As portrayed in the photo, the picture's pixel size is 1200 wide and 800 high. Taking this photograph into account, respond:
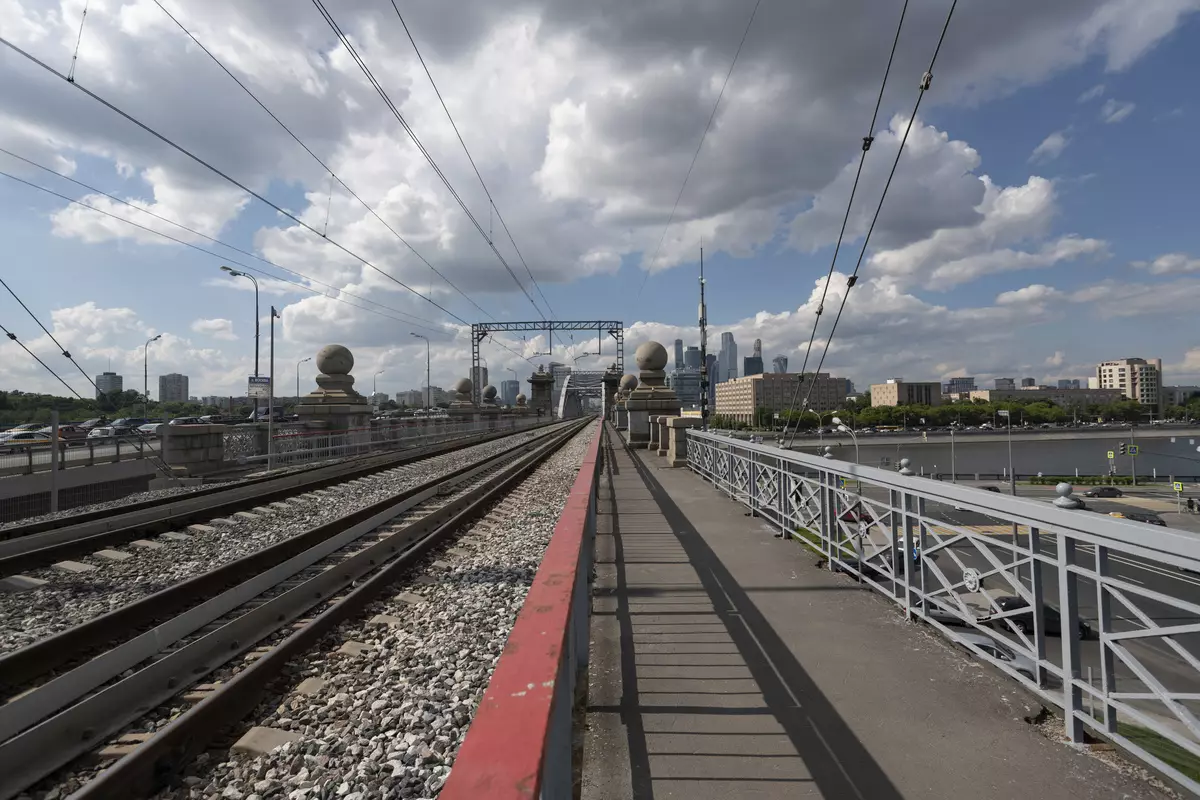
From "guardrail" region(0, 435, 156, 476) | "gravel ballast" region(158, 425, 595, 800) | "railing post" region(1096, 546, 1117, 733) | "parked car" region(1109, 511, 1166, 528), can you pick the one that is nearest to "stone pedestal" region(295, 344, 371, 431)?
"guardrail" region(0, 435, 156, 476)

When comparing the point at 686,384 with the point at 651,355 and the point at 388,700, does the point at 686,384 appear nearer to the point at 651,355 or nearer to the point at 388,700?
the point at 651,355

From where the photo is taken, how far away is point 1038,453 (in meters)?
111

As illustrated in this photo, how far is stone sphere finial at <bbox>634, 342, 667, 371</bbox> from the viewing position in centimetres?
2270

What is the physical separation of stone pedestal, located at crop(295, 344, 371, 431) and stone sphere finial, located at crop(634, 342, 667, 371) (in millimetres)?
11542

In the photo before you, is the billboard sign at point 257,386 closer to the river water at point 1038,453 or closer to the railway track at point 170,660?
the railway track at point 170,660

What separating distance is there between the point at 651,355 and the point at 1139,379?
18619cm

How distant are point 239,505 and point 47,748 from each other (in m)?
7.66

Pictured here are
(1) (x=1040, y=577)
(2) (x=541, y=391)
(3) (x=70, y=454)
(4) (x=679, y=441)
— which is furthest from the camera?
(2) (x=541, y=391)

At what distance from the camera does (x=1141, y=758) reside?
2475mm

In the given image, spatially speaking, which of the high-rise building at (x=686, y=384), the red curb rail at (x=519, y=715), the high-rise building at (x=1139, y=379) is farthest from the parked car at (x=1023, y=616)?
the high-rise building at (x=1139, y=379)

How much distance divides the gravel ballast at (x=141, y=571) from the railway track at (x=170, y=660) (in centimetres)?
61

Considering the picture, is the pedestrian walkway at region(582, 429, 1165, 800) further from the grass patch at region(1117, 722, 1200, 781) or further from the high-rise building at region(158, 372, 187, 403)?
the high-rise building at region(158, 372, 187, 403)

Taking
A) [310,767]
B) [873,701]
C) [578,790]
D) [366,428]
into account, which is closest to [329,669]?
[310,767]

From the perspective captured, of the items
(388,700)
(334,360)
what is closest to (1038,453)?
(334,360)
